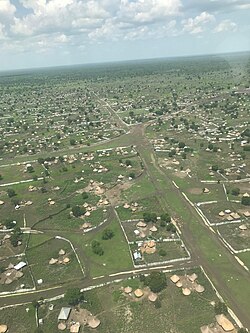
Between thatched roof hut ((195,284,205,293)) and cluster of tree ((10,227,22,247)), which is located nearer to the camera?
thatched roof hut ((195,284,205,293))

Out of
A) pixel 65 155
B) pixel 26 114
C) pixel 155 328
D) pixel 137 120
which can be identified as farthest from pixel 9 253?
pixel 26 114

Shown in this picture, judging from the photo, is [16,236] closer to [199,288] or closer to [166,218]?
[166,218]

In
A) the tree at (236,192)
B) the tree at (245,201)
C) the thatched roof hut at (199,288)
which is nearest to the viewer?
the thatched roof hut at (199,288)

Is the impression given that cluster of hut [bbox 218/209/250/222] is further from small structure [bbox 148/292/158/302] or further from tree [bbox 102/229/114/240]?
small structure [bbox 148/292/158/302]

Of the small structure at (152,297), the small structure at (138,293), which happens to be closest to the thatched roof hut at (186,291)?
the small structure at (152,297)

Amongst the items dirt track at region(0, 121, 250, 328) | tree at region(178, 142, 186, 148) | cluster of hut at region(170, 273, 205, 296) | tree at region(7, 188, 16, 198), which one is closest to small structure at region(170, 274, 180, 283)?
cluster of hut at region(170, 273, 205, 296)

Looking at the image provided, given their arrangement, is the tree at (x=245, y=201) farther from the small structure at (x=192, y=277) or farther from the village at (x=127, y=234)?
the small structure at (x=192, y=277)
